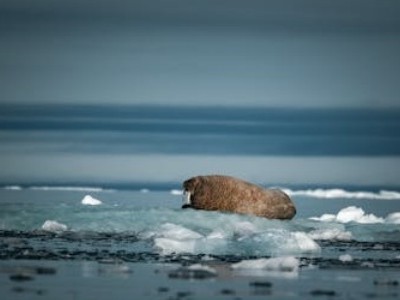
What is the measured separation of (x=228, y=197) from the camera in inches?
1543

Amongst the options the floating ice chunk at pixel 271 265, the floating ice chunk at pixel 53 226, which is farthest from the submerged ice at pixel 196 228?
the floating ice chunk at pixel 271 265

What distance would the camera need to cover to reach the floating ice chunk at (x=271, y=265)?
24531mm

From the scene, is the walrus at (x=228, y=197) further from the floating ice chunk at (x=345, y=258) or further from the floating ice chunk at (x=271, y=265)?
the floating ice chunk at (x=271, y=265)

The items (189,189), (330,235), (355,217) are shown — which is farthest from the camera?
(355,217)

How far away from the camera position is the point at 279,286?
2142 cm

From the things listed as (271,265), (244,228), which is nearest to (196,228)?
(244,228)

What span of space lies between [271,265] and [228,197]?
47.8ft

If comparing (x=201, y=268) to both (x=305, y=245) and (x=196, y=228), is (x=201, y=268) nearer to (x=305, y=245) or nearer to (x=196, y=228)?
(x=305, y=245)

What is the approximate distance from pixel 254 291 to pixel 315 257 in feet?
25.1

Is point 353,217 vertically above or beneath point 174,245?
above

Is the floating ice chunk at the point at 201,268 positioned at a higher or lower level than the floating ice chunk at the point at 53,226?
lower

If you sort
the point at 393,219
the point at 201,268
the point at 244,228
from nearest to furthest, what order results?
the point at 201,268 < the point at 244,228 < the point at 393,219

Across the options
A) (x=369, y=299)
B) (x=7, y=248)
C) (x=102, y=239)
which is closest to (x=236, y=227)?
(x=102, y=239)

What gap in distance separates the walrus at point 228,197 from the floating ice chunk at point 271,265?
14076 mm
